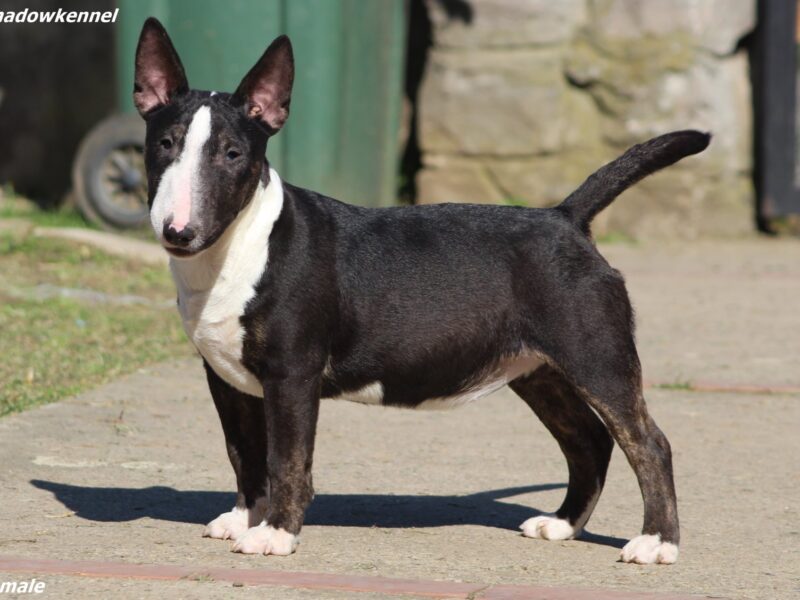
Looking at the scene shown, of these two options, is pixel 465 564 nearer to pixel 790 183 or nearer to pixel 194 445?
pixel 194 445

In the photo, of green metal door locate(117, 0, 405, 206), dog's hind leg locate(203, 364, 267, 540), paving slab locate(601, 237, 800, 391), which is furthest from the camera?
green metal door locate(117, 0, 405, 206)

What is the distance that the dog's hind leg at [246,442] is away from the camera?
4715mm

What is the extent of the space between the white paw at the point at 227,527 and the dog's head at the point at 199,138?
0.93 metres

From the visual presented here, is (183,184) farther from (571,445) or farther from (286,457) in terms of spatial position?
(571,445)

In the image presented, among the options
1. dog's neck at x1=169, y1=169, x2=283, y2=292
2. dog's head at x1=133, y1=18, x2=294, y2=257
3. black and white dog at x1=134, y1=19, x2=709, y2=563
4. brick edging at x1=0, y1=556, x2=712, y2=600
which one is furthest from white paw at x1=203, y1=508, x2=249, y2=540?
dog's head at x1=133, y1=18, x2=294, y2=257

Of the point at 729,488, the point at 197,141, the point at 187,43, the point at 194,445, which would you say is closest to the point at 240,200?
the point at 197,141

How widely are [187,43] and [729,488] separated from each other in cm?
618

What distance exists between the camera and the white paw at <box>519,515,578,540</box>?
15.6 feet

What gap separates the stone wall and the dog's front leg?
696 centimetres

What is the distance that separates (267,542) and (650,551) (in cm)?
118

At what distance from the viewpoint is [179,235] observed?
4152 millimetres

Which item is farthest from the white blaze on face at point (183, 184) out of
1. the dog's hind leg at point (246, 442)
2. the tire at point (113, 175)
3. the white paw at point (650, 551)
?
the tire at point (113, 175)

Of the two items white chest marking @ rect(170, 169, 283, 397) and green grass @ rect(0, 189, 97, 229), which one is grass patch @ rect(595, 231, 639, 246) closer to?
green grass @ rect(0, 189, 97, 229)

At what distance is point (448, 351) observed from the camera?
4.61m
